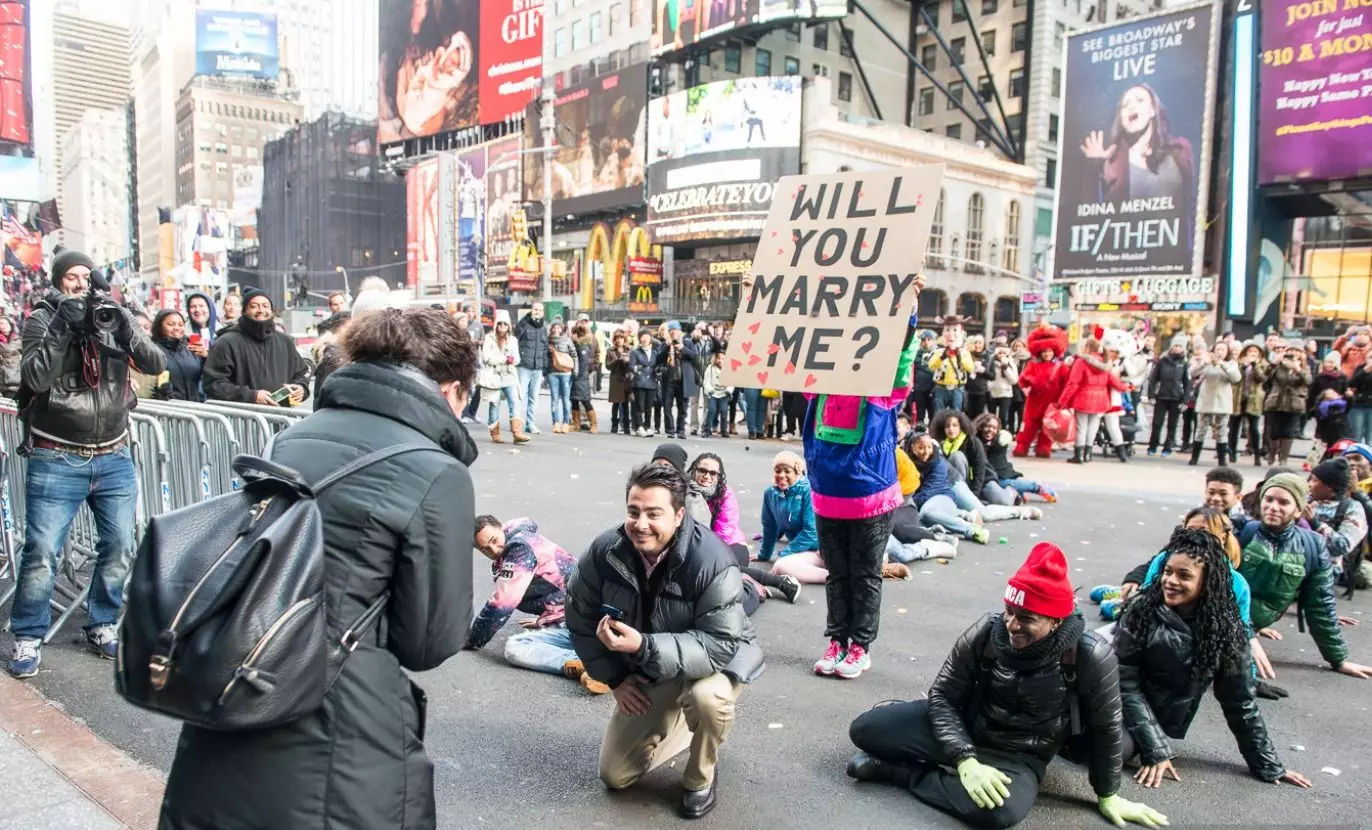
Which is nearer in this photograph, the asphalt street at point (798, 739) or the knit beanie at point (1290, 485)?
the asphalt street at point (798, 739)

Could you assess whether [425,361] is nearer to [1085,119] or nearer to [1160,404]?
[1160,404]

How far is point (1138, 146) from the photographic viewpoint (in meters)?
33.5

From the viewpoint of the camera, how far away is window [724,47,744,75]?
163ft

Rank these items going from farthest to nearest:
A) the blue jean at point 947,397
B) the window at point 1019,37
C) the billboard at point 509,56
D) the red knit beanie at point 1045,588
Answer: the billboard at point 509,56
the window at point 1019,37
the blue jean at point 947,397
the red knit beanie at point 1045,588

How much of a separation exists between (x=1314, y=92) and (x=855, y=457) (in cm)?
3158

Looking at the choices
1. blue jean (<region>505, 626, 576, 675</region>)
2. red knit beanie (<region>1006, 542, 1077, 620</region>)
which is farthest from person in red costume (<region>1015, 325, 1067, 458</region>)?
red knit beanie (<region>1006, 542, 1077, 620</region>)

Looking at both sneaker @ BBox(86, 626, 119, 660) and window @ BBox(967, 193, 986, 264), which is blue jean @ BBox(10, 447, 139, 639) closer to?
sneaker @ BBox(86, 626, 119, 660)

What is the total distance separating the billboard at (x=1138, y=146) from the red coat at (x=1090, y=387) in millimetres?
24147

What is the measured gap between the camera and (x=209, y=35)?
113m

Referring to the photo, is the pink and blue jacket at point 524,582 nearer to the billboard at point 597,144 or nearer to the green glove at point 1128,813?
the green glove at point 1128,813

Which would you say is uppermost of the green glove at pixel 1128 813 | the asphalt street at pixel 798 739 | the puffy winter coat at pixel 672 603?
the puffy winter coat at pixel 672 603

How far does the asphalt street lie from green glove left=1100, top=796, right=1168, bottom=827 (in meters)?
0.06

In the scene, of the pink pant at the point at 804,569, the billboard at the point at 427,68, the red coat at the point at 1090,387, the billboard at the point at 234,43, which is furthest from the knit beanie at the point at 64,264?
the billboard at the point at 234,43

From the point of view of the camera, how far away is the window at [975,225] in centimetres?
4731
